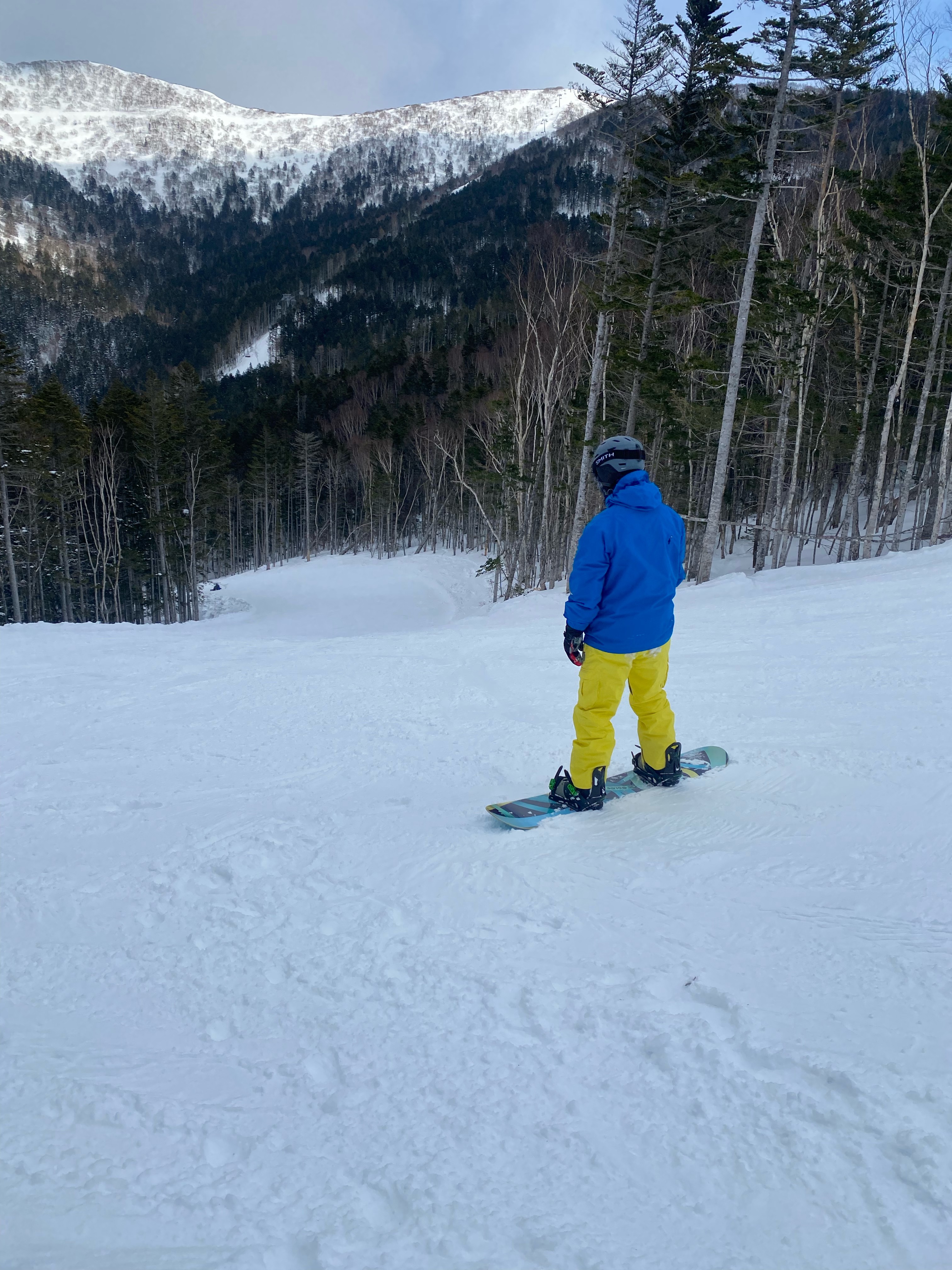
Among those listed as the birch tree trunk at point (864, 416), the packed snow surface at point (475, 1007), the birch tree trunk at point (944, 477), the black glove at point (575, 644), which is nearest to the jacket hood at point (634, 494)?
the black glove at point (575, 644)

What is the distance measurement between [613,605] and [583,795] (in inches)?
40.1

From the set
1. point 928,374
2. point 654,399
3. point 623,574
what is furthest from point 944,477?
point 623,574

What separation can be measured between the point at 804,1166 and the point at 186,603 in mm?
35714

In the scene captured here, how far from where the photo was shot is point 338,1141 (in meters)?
1.64

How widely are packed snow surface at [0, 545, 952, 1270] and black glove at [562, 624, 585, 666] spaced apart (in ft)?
2.76

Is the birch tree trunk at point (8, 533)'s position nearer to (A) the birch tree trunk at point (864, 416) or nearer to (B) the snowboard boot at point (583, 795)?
(B) the snowboard boot at point (583, 795)

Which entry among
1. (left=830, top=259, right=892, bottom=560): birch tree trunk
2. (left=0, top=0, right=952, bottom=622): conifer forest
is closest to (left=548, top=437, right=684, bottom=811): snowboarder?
(left=0, top=0, right=952, bottom=622): conifer forest

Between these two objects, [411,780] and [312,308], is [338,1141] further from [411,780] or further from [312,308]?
[312,308]

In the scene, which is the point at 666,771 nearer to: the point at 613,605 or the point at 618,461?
the point at 613,605

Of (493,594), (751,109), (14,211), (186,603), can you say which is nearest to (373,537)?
(186,603)

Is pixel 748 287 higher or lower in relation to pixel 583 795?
higher

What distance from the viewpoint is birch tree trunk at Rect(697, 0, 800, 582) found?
12016 millimetres

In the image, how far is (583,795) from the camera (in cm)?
347

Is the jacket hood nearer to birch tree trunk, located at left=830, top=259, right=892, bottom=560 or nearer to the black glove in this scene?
the black glove
